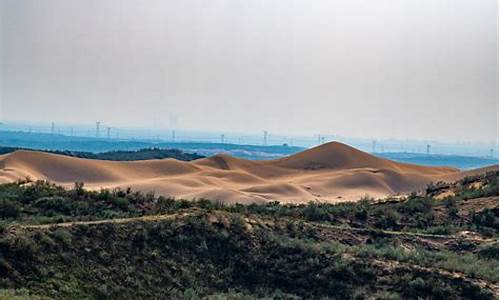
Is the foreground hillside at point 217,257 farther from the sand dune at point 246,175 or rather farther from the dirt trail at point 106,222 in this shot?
the sand dune at point 246,175

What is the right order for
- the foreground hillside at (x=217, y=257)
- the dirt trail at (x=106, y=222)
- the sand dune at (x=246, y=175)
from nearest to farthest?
the foreground hillside at (x=217, y=257) → the dirt trail at (x=106, y=222) → the sand dune at (x=246, y=175)

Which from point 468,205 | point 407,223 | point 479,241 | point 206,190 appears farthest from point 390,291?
point 206,190

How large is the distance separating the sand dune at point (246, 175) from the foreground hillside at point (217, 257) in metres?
25.8

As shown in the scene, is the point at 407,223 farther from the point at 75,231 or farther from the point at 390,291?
the point at 75,231

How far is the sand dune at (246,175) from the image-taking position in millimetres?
50781

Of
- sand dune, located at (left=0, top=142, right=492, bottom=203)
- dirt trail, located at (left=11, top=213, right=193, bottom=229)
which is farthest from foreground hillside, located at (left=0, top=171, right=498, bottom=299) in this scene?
sand dune, located at (left=0, top=142, right=492, bottom=203)

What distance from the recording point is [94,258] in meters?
14.6

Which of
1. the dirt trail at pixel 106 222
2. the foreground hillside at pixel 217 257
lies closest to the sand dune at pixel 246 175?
the foreground hillside at pixel 217 257

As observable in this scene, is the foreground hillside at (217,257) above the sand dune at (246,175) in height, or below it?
above

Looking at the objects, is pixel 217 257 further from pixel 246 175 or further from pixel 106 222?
pixel 246 175

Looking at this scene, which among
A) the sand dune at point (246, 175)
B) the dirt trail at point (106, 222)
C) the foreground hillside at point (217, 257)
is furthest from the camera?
the sand dune at point (246, 175)

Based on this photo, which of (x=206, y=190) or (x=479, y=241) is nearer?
(x=479, y=241)

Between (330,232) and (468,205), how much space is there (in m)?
7.93

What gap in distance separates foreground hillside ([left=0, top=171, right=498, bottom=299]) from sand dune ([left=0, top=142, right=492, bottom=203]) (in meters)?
25.8
